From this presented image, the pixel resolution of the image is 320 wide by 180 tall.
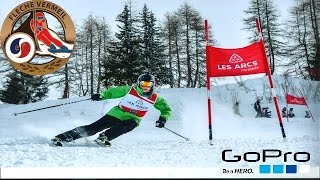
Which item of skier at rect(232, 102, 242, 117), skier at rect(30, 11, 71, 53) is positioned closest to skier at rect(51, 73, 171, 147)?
skier at rect(30, 11, 71, 53)

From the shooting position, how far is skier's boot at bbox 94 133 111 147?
17.3 ft

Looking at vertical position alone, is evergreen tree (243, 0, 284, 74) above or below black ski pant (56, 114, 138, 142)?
above

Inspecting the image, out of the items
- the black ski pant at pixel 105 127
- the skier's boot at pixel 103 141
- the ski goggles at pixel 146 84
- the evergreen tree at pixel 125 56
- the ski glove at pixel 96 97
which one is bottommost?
the skier's boot at pixel 103 141

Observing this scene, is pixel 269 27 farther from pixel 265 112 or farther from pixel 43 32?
pixel 43 32

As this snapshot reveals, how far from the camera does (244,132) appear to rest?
5.70m

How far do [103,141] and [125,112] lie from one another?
421mm

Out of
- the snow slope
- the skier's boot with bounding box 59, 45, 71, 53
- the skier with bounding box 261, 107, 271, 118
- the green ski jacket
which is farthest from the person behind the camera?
the skier with bounding box 261, 107, 271, 118

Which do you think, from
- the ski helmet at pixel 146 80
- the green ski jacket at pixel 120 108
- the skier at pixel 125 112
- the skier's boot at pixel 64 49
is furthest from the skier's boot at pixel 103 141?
the skier's boot at pixel 64 49

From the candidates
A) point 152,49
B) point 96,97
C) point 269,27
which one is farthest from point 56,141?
point 269,27

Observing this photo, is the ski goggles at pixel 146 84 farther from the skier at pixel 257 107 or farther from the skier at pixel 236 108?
the skier at pixel 257 107

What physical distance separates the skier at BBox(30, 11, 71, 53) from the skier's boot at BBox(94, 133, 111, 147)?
3.23ft

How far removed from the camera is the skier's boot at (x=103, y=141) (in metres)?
5.28

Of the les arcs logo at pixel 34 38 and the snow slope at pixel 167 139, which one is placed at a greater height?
the les arcs logo at pixel 34 38

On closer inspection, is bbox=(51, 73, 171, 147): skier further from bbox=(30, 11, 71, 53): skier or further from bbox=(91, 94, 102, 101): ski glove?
bbox=(30, 11, 71, 53): skier
